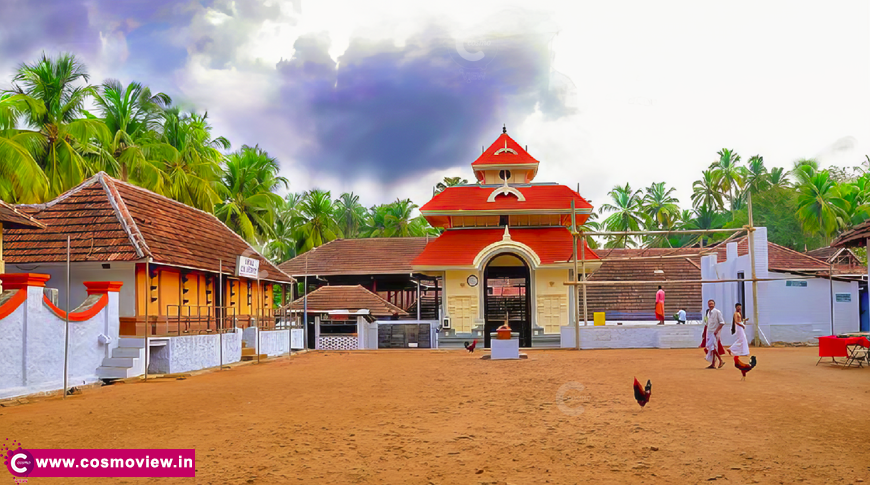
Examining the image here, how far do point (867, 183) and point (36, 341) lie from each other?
4242 centimetres

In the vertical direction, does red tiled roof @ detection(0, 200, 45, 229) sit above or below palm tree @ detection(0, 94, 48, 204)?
below

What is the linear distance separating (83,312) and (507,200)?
1742cm

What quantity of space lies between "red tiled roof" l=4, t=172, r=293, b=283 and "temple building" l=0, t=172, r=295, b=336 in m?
0.02

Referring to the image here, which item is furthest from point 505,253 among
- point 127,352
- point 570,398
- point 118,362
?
point 570,398

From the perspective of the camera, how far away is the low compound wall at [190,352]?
1557 cm

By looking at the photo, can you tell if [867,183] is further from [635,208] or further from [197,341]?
[197,341]

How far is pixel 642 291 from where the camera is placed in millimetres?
30141

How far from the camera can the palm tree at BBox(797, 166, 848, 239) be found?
36.7 metres

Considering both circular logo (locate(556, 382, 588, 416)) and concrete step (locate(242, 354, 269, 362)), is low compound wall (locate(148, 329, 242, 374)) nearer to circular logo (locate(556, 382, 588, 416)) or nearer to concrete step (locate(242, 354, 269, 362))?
concrete step (locate(242, 354, 269, 362))

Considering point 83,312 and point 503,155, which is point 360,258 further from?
point 83,312

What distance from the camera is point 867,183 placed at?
132 ft

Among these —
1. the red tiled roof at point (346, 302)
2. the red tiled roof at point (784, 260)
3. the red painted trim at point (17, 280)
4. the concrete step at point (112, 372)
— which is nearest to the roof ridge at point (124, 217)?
the concrete step at point (112, 372)

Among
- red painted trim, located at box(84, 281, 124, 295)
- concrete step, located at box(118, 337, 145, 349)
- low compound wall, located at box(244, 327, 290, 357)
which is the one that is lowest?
low compound wall, located at box(244, 327, 290, 357)

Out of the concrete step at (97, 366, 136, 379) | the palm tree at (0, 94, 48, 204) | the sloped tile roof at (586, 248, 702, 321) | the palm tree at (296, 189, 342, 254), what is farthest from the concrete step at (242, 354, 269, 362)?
the palm tree at (296, 189, 342, 254)
